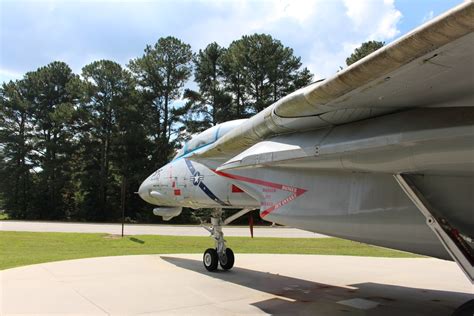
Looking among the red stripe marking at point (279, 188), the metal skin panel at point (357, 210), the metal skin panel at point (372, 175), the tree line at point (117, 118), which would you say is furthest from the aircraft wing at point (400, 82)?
the tree line at point (117, 118)

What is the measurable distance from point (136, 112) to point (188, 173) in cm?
3833

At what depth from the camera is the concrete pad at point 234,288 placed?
624cm

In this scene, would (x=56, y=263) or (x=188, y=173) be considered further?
A: (x=56, y=263)

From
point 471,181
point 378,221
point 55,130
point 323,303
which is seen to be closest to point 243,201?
point 323,303

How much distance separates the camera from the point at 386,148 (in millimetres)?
3918

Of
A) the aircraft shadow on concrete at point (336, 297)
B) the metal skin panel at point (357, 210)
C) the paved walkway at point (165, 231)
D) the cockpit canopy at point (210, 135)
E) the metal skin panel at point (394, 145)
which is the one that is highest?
the cockpit canopy at point (210, 135)

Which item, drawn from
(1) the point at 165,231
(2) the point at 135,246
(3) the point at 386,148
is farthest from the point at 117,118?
(3) the point at 386,148

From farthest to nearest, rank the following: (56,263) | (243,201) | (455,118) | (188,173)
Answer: (56,263)
(188,173)
(243,201)
(455,118)

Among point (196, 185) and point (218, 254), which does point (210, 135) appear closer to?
point (196, 185)

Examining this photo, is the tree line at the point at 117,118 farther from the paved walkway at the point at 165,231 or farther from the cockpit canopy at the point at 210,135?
the cockpit canopy at the point at 210,135

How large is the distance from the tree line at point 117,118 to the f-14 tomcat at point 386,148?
38.1m

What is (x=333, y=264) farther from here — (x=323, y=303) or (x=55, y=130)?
(x=55, y=130)

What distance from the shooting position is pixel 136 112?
4588 cm

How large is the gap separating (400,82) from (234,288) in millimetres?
5541
